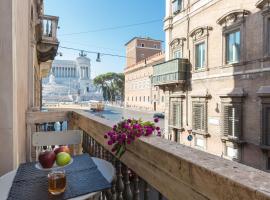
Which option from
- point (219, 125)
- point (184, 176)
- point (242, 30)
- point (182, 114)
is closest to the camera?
Answer: point (184, 176)

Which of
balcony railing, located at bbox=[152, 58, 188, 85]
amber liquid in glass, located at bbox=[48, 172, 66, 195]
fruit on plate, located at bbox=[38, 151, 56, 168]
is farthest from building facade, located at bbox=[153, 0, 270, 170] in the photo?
amber liquid in glass, located at bbox=[48, 172, 66, 195]

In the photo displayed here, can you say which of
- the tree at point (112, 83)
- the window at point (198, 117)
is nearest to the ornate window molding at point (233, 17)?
the window at point (198, 117)

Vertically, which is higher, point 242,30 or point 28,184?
point 242,30

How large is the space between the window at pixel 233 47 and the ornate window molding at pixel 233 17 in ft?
1.76

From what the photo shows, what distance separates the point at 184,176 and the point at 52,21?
10.1 m

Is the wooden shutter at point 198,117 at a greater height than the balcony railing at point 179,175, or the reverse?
the balcony railing at point 179,175

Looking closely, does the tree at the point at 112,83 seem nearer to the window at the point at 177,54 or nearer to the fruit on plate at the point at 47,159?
the window at the point at 177,54

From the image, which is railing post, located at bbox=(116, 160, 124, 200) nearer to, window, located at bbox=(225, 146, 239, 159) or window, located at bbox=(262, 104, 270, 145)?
window, located at bbox=(262, 104, 270, 145)

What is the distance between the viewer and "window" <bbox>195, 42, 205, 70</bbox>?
536 inches

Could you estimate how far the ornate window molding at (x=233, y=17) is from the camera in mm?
10766

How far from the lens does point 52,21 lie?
9883 mm

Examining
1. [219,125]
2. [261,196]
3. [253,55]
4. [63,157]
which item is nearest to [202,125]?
[219,125]

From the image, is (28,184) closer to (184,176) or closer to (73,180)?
(73,180)

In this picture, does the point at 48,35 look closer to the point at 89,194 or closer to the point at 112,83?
the point at 89,194
